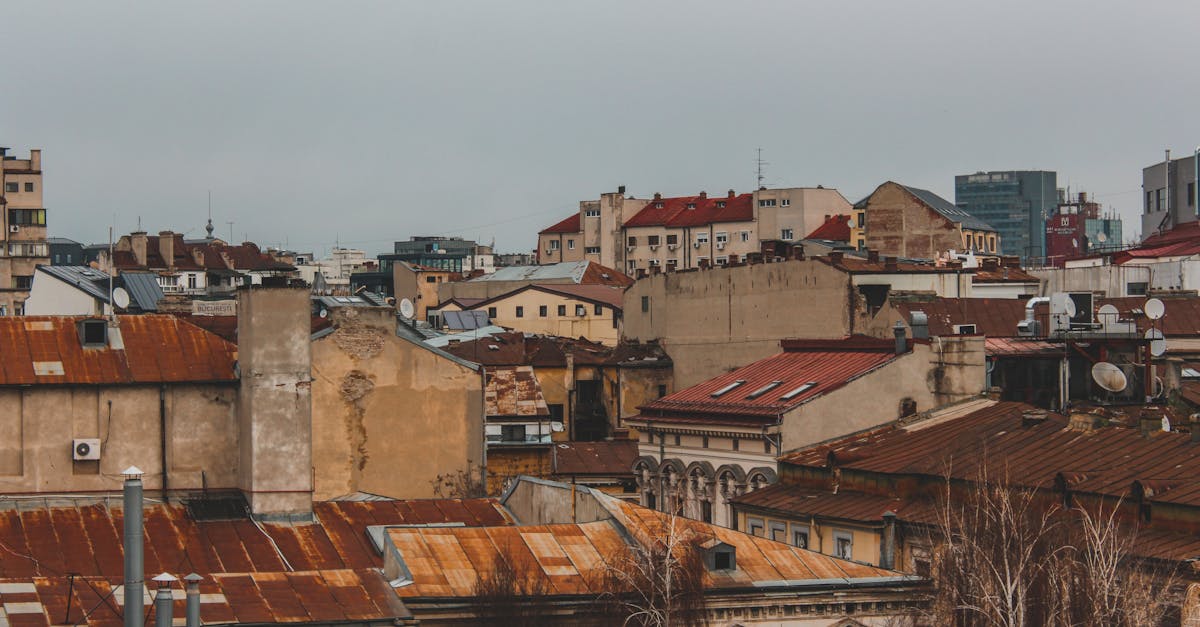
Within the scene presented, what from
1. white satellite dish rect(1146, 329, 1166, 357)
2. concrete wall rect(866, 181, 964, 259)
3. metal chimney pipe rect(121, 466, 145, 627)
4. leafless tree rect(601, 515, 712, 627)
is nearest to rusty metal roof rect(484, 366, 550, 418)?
white satellite dish rect(1146, 329, 1166, 357)

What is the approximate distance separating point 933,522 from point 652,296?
53.7 meters

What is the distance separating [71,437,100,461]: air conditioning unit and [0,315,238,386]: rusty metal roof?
4.38 ft

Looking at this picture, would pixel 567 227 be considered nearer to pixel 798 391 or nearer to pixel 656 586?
pixel 798 391

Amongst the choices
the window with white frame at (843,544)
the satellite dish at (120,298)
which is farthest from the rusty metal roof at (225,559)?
the satellite dish at (120,298)

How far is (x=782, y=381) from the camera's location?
7131 centimetres

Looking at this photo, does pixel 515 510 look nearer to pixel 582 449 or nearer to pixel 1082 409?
pixel 1082 409

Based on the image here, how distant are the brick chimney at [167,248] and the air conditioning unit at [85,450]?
115 meters

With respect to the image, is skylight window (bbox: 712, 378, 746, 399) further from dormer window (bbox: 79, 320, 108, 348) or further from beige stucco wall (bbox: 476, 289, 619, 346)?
beige stucco wall (bbox: 476, 289, 619, 346)

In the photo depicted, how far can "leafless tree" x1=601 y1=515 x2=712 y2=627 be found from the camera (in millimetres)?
39062

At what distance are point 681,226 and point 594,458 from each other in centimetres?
9100

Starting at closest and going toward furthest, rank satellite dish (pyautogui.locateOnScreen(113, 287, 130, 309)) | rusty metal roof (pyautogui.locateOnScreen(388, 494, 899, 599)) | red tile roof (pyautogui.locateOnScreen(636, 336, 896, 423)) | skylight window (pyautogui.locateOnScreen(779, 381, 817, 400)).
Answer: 1. rusty metal roof (pyautogui.locateOnScreen(388, 494, 899, 599))
2. red tile roof (pyautogui.locateOnScreen(636, 336, 896, 423))
3. skylight window (pyautogui.locateOnScreen(779, 381, 817, 400))
4. satellite dish (pyautogui.locateOnScreen(113, 287, 130, 309))

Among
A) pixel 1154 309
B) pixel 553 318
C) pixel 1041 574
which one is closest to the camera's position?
pixel 1041 574

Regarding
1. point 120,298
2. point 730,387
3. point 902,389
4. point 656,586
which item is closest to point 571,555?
point 656,586

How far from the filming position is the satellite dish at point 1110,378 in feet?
210
